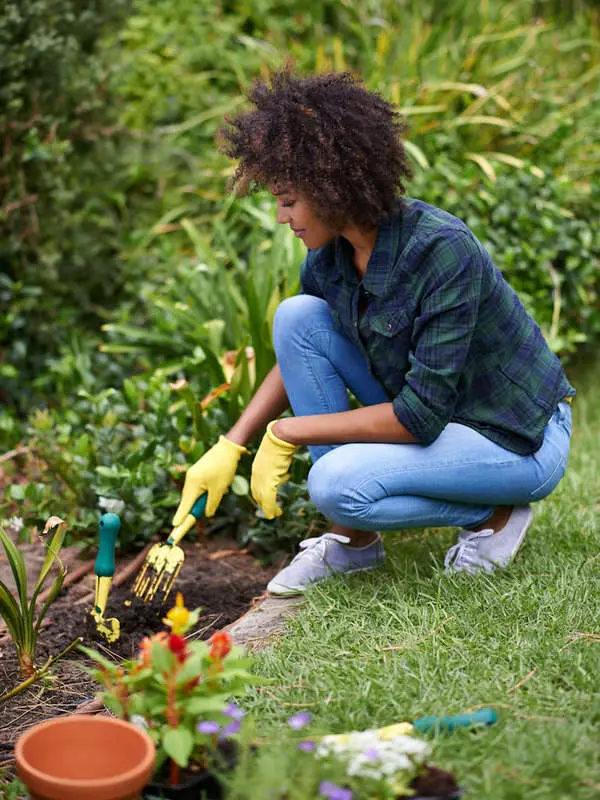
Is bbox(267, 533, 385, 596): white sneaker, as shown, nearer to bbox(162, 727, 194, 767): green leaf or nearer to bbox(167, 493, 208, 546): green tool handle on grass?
bbox(167, 493, 208, 546): green tool handle on grass

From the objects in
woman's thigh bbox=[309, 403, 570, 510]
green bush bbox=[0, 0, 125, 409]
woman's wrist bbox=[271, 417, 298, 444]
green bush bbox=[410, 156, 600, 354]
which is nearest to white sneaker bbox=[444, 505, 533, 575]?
woman's thigh bbox=[309, 403, 570, 510]

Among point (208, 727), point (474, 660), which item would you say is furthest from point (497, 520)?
point (208, 727)

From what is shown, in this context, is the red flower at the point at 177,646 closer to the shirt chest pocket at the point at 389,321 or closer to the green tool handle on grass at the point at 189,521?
the green tool handle on grass at the point at 189,521

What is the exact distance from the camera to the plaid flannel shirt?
6.72 ft

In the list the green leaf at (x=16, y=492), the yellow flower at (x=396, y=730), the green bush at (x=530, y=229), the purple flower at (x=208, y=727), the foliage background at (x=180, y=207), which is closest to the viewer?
the purple flower at (x=208, y=727)

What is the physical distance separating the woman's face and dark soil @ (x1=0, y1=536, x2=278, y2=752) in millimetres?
895

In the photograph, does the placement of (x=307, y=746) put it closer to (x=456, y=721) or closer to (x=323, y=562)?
(x=456, y=721)

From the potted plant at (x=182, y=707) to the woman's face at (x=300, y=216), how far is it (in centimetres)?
91

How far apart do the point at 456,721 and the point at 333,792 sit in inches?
14.2

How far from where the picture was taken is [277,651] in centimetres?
200

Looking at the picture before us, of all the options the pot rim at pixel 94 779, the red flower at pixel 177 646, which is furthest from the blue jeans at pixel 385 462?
the pot rim at pixel 94 779

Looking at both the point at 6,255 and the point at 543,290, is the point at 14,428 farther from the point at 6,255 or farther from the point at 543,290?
the point at 543,290

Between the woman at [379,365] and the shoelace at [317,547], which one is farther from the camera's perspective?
the shoelace at [317,547]

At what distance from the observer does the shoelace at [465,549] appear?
7.54 feet
